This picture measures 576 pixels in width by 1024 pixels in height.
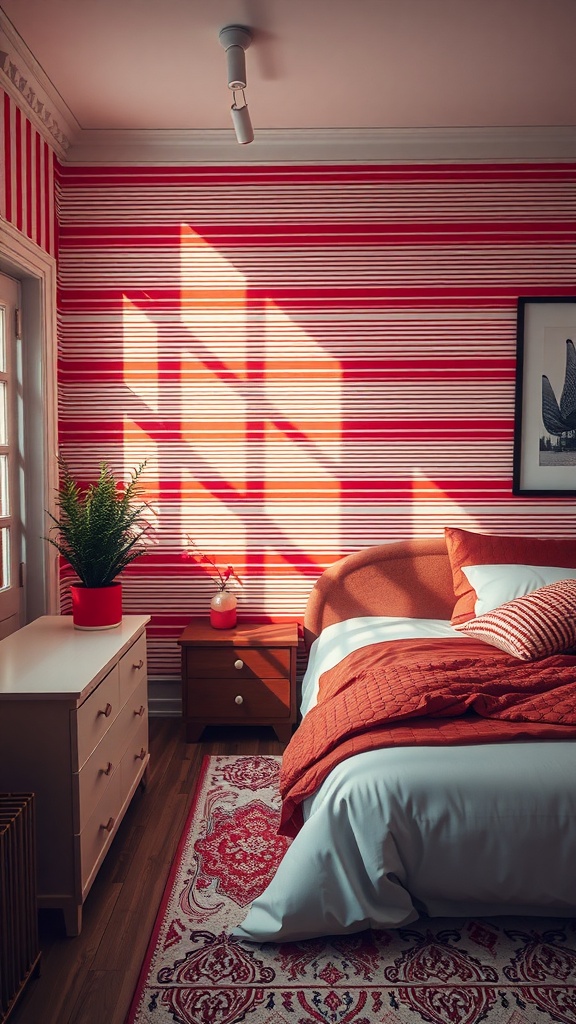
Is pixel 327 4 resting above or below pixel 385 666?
above

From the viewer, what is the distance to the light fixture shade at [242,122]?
284 centimetres

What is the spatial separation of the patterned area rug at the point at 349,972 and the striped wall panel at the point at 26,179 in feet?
8.16

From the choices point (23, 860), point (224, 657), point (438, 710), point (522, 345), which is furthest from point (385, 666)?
point (522, 345)

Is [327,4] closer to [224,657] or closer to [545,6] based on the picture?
[545,6]

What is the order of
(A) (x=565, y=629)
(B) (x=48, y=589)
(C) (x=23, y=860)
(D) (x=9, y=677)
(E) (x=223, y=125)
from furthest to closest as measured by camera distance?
(E) (x=223, y=125) < (B) (x=48, y=589) < (A) (x=565, y=629) < (D) (x=9, y=677) < (C) (x=23, y=860)

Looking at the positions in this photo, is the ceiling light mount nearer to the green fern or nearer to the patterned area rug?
the green fern

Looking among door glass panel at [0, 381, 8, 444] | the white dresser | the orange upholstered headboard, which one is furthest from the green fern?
the orange upholstered headboard

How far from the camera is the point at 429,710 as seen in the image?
2.17 meters

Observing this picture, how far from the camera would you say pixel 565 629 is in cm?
275

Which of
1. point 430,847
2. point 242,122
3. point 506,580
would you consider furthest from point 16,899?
point 242,122

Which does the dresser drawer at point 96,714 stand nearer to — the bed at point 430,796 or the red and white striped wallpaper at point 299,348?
the bed at point 430,796

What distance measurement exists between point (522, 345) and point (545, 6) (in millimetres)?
1453

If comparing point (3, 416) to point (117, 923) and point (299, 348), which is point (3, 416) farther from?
point (117, 923)

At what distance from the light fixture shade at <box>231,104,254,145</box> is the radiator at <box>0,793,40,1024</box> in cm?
247
